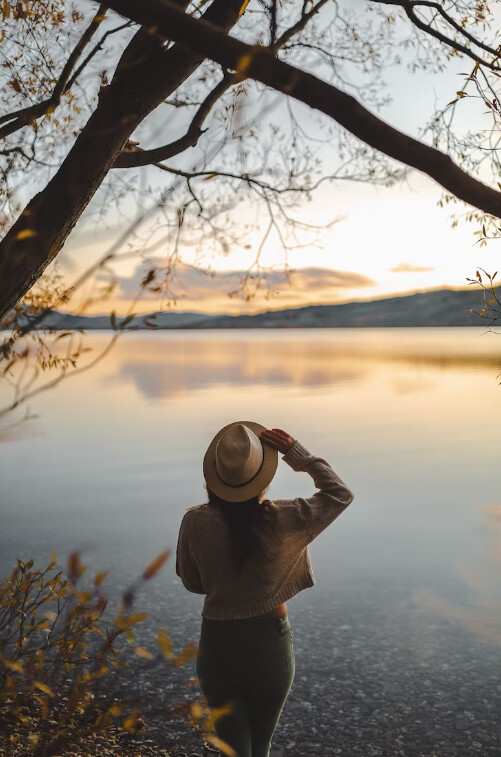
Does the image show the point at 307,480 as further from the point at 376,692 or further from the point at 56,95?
the point at 56,95

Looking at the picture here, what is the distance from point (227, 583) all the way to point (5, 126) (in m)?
4.52

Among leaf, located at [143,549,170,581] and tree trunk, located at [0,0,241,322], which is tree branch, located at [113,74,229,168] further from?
leaf, located at [143,549,170,581]

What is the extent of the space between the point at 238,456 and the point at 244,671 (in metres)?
0.88

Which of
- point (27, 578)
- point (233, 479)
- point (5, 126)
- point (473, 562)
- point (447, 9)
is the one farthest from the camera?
point (473, 562)

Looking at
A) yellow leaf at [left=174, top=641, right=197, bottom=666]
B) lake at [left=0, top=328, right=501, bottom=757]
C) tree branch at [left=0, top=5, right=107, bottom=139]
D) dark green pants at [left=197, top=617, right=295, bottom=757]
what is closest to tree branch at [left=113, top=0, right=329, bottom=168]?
tree branch at [left=0, top=5, right=107, bottom=139]

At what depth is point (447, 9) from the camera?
652cm

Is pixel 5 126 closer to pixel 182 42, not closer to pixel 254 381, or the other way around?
pixel 182 42

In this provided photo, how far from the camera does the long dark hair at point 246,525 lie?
9.23 feet

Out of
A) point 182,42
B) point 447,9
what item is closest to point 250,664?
point 182,42

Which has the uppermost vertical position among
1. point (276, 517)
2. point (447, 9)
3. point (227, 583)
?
point (447, 9)

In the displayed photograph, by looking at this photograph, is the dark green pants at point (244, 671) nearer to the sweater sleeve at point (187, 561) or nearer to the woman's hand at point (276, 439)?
the sweater sleeve at point (187, 561)

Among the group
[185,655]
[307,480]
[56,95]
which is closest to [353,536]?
[307,480]

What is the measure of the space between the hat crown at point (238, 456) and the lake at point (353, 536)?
2.56 ft

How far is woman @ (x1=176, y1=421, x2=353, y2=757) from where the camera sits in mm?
2838
